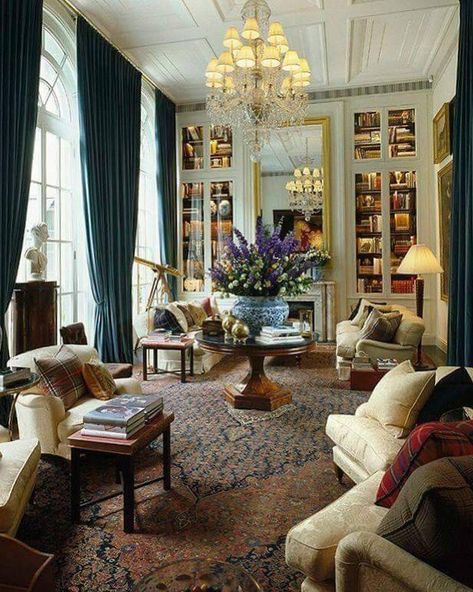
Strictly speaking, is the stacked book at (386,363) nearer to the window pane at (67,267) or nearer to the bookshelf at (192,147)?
the window pane at (67,267)

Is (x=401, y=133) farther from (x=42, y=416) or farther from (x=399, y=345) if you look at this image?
(x=42, y=416)

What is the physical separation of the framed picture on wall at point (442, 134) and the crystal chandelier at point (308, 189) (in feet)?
6.04

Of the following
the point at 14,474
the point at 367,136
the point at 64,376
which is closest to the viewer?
the point at 14,474

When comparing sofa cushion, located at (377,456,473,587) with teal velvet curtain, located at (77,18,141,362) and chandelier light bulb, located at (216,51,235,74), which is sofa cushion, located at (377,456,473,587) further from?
teal velvet curtain, located at (77,18,141,362)

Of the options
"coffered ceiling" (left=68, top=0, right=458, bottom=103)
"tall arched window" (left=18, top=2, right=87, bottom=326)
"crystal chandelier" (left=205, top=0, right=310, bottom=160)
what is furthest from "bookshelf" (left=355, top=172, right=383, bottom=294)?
"tall arched window" (left=18, top=2, right=87, bottom=326)

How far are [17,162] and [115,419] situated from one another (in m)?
2.64

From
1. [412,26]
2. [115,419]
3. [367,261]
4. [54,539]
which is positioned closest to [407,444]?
[115,419]

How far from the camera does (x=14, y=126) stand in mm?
3912

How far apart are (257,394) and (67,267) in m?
2.79

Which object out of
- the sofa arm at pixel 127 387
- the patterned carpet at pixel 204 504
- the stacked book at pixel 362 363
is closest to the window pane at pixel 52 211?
the sofa arm at pixel 127 387

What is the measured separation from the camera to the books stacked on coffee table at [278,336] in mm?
4160

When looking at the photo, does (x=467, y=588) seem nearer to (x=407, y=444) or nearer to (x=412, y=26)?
(x=407, y=444)

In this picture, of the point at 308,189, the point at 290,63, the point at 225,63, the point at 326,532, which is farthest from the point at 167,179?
the point at 326,532

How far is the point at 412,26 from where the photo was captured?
590 cm
